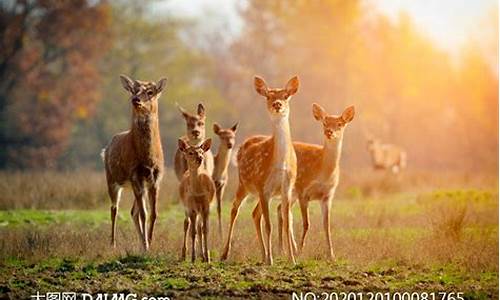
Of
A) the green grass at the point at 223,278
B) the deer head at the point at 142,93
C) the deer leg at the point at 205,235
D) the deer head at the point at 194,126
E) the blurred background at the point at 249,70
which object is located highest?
the blurred background at the point at 249,70

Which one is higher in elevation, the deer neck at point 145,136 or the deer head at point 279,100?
the deer head at point 279,100

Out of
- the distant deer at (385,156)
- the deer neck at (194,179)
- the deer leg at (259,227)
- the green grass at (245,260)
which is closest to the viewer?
the green grass at (245,260)

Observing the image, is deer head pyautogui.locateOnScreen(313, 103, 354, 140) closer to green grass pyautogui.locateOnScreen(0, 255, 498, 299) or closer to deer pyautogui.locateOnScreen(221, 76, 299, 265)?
deer pyautogui.locateOnScreen(221, 76, 299, 265)

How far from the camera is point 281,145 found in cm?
876

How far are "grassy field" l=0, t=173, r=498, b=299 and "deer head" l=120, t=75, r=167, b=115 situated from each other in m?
1.30

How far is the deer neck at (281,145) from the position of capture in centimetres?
873

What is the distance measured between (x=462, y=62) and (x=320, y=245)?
435 inches

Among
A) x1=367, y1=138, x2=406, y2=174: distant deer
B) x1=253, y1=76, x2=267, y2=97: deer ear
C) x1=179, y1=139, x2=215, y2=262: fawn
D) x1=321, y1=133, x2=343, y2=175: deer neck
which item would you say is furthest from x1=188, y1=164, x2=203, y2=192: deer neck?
x1=367, y1=138, x2=406, y2=174: distant deer

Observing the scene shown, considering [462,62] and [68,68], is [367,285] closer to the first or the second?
[68,68]

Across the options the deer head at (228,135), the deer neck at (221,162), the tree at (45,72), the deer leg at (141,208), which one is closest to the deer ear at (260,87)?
the deer leg at (141,208)

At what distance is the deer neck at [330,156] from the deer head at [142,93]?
5.45ft

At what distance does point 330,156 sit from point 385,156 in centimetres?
1122

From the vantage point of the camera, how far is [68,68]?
17.1 metres

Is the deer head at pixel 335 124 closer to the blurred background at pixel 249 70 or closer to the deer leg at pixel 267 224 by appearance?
the deer leg at pixel 267 224
